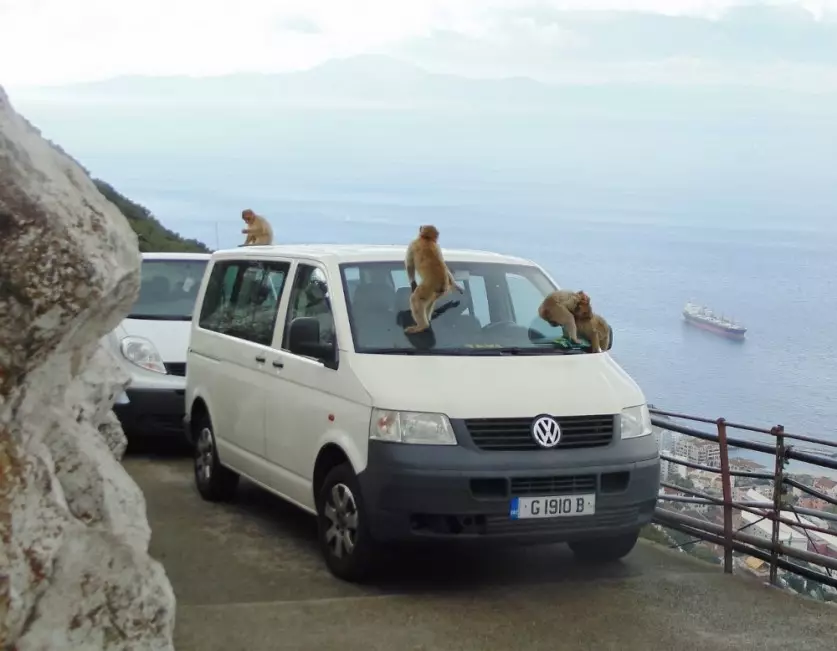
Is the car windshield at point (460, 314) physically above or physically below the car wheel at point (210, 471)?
above

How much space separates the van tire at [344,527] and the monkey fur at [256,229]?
5966 mm

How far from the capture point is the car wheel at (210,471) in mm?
8023

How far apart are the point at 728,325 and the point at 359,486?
13.6 meters

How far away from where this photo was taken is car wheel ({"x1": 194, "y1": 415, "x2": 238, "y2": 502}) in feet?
26.3

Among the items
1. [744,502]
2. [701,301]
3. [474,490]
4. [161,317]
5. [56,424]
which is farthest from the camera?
[701,301]

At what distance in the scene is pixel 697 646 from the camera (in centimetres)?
528

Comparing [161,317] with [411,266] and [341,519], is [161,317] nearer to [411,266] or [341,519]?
[411,266]

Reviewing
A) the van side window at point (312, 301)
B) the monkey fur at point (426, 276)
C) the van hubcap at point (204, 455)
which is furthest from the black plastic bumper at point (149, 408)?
the monkey fur at point (426, 276)

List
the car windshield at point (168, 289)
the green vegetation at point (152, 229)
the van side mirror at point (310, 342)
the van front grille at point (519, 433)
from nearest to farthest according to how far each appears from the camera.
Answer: the van front grille at point (519, 433) → the van side mirror at point (310, 342) → the car windshield at point (168, 289) → the green vegetation at point (152, 229)

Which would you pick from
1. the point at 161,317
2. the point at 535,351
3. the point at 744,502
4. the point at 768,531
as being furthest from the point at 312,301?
the point at 161,317

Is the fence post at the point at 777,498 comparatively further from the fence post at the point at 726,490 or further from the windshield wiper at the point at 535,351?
the windshield wiper at the point at 535,351

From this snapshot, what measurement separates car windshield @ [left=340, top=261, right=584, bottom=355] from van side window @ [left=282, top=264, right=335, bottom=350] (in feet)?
0.49

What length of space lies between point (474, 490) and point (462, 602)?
2.17ft

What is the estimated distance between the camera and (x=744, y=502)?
6.82 meters
